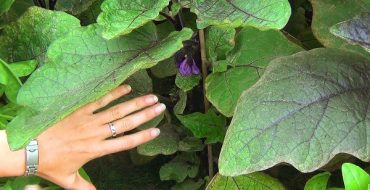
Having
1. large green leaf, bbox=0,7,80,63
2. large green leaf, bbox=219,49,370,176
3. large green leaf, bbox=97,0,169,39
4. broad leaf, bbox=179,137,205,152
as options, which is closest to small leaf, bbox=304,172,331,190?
large green leaf, bbox=219,49,370,176

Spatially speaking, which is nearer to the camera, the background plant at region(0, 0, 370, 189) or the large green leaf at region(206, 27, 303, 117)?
the background plant at region(0, 0, 370, 189)

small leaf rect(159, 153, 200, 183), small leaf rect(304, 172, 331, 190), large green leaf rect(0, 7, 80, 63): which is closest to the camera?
small leaf rect(304, 172, 331, 190)

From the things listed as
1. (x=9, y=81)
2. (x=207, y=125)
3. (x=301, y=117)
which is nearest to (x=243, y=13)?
(x=301, y=117)

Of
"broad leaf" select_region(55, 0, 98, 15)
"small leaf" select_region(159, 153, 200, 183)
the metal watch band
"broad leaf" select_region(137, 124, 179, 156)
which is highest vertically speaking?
"broad leaf" select_region(55, 0, 98, 15)

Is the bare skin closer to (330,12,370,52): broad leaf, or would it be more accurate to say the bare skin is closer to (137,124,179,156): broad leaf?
(137,124,179,156): broad leaf

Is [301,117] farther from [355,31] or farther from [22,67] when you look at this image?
[22,67]

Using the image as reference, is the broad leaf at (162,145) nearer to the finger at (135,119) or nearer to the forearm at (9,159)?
the finger at (135,119)
